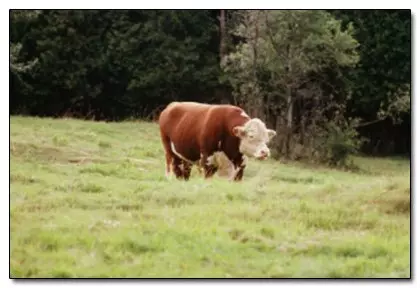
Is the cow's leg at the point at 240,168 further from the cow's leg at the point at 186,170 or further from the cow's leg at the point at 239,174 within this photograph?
the cow's leg at the point at 186,170

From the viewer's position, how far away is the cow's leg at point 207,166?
19.3 ft

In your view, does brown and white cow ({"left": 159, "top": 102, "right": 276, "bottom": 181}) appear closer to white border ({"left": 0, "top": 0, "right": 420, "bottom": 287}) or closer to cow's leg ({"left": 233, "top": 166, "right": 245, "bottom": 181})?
cow's leg ({"left": 233, "top": 166, "right": 245, "bottom": 181})

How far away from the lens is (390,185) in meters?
5.71

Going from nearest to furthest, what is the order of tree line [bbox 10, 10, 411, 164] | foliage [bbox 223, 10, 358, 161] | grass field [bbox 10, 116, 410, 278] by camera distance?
grass field [bbox 10, 116, 410, 278] → tree line [bbox 10, 10, 411, 164] → foliage [bbox 223, 10, 358, 161]

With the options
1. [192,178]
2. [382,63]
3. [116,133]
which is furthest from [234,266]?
[382,63]

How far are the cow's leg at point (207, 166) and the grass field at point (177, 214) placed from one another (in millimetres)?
68

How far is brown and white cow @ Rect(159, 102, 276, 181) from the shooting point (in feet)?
19.2

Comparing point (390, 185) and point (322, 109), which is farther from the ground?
point (322, 109)

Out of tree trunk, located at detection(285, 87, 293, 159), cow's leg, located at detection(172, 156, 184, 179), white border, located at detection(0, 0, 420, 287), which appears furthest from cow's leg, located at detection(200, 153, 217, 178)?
white border, located at detection(0, 0, 420, 287)

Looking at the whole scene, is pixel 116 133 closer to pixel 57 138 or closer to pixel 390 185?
pixel 57 138

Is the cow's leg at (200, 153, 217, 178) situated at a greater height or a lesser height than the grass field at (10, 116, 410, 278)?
greater

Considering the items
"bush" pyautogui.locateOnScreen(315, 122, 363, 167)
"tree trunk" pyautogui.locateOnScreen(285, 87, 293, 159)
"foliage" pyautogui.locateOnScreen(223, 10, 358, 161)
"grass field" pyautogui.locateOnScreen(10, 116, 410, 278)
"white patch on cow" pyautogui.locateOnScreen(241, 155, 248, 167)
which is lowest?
"grass field" pyautogui.locateOnScreen(10, 116, 410, 278)
